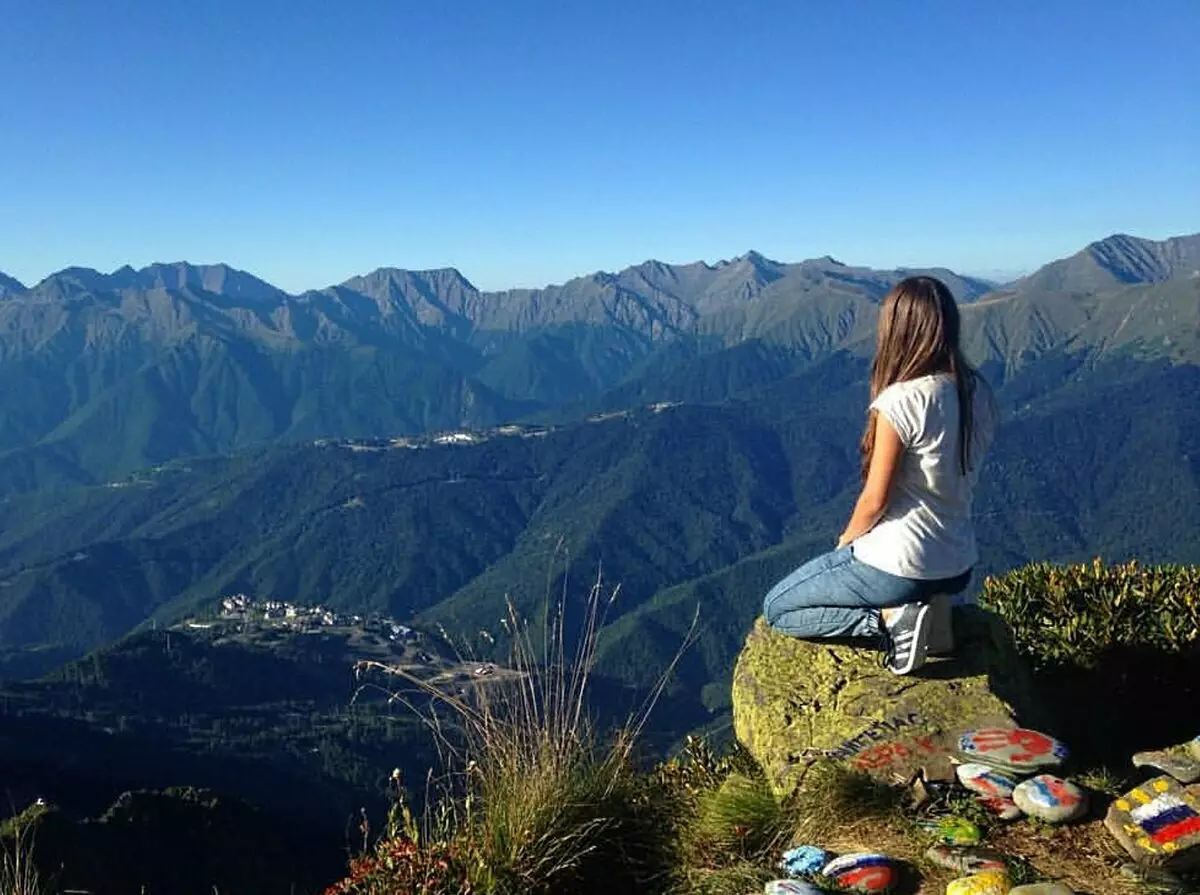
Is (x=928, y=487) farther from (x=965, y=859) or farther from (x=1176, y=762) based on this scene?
(x=965, y=859)

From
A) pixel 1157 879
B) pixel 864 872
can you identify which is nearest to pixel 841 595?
pixel 864 872

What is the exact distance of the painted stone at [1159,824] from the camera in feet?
16.1

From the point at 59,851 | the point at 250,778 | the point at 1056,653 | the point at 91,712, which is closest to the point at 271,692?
the point at 91,712

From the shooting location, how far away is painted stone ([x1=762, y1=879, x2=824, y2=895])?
4.92 m

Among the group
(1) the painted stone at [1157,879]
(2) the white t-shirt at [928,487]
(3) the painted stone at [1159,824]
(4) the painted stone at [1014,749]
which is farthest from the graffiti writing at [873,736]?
(1) the painted stone at [1157,879]

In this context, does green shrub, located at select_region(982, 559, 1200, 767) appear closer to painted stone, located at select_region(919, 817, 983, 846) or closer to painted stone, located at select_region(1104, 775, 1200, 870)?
painted stone, located at select_region(1104, 775, 1200, 870)

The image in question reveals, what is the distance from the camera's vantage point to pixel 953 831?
545cm

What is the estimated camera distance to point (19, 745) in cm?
9812

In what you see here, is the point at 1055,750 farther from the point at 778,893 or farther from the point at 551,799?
the point at 551,799

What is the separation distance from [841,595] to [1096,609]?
518 cm

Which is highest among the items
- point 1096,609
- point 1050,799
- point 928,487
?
point 928,487

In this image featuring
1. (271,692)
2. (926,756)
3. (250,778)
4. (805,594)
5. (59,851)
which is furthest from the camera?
(271,692)

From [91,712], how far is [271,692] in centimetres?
4190

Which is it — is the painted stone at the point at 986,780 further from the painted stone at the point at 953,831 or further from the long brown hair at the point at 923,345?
the long brown hair at the point at 923,345
